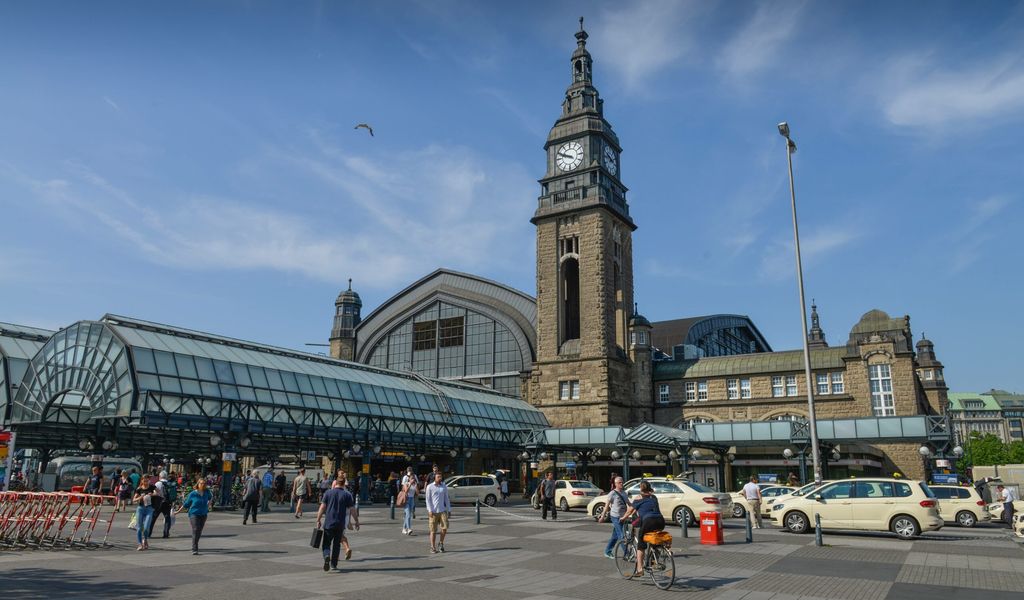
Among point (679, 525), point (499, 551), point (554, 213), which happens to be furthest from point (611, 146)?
point (499, 551)

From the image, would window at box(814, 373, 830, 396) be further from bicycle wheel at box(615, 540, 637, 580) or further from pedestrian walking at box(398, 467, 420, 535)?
bicycle wheel at box(615, 540, 637, 580)

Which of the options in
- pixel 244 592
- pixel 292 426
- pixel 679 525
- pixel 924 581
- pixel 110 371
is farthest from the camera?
pixel 292 426

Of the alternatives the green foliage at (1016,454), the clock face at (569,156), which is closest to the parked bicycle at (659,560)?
the clock face at (569,156)

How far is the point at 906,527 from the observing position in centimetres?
2094

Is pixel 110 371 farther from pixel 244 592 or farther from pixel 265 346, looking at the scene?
pixel 244 592

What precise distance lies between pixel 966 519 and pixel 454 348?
47.0 metres

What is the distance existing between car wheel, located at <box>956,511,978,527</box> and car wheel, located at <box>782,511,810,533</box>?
942 centimetres

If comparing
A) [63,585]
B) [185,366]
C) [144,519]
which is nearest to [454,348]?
[185,366]

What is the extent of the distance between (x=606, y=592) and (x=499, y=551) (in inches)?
249

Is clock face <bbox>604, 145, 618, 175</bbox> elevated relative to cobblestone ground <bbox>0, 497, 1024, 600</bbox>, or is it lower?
elevated

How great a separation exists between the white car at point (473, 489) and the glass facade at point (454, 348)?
2466 cm

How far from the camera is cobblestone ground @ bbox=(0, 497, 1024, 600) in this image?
1239 centimetres

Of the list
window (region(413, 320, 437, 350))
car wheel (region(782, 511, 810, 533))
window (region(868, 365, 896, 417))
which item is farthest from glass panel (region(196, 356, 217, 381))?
window (region(868, 365, 896, 417))

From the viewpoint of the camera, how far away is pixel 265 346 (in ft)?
137
